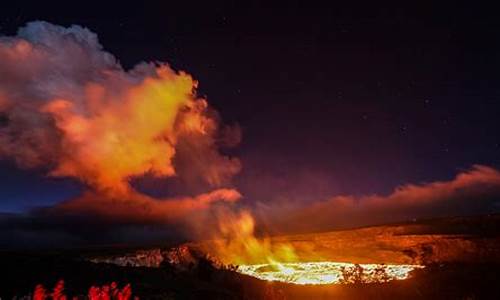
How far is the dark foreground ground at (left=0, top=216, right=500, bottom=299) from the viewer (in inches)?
1040

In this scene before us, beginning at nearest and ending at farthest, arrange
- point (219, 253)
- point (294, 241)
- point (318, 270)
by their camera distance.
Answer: point (318, 270)
point (219, 253)
point (294, 241)

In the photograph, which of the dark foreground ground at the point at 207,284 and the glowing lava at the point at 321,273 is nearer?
the dark foreground ground at the point at 207,284

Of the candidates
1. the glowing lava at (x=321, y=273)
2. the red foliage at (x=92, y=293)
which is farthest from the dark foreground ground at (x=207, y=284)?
the red foliage at (x=92, y=293)

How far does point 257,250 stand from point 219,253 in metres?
4.57

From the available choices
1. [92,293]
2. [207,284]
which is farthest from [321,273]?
[92,293]

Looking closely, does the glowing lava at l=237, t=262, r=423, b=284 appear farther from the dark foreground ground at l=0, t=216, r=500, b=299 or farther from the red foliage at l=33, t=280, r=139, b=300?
the red foliage at l=33, t=280, r=139, b=300

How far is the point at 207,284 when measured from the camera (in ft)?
111

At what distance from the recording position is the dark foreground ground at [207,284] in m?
26.4

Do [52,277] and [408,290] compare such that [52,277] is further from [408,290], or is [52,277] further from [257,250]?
[257,250]

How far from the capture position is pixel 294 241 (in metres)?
59.9

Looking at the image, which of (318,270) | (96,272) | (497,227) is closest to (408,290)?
(318,270)

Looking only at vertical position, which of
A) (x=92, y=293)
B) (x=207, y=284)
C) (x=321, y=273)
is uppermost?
(x=321, y=273)

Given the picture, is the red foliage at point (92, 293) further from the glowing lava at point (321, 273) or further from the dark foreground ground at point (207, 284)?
the glowing lava at point (321, 273)

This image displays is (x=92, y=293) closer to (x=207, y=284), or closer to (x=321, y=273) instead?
(x=207, y=284)
